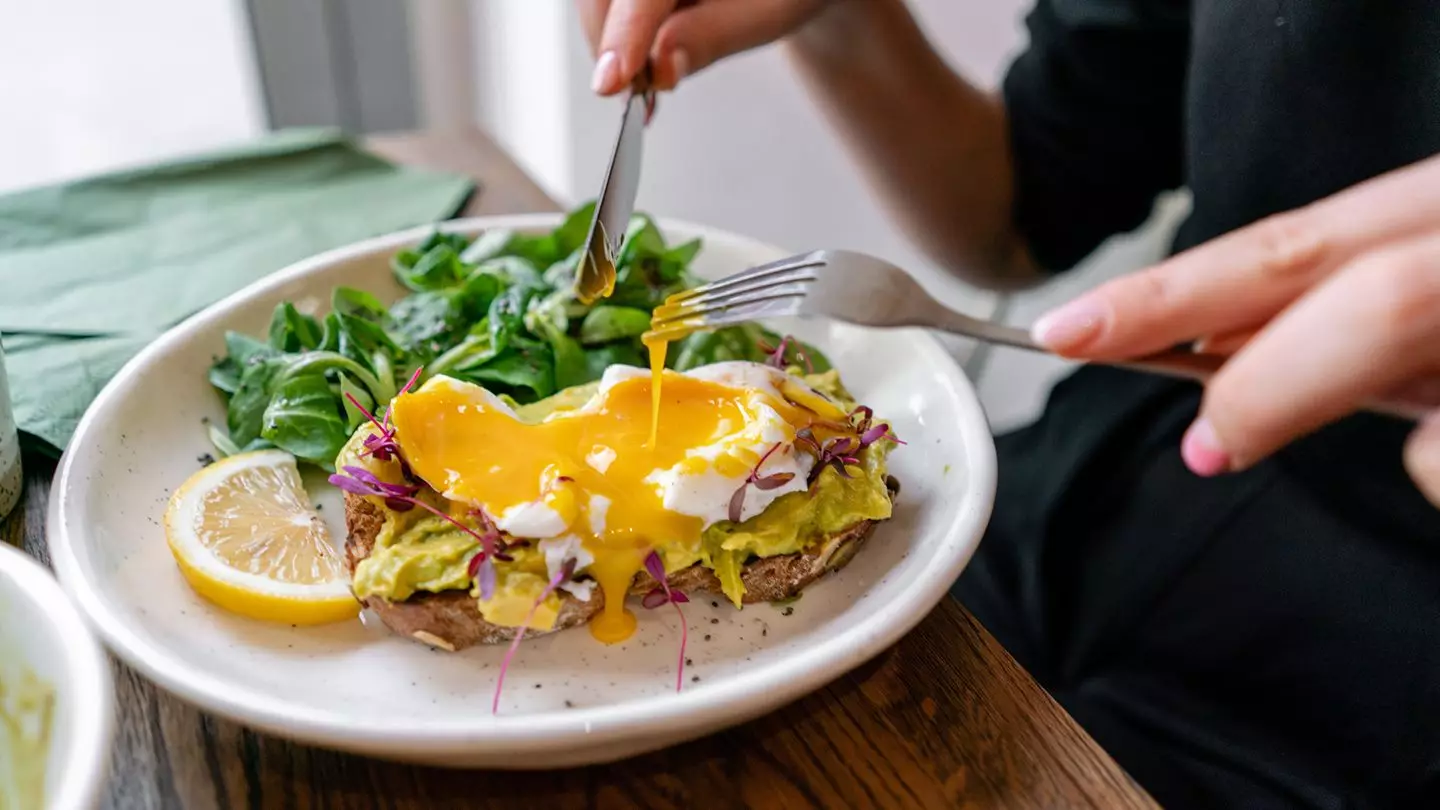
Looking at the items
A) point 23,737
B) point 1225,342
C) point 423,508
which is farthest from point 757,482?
point 23,737

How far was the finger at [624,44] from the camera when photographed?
4.58 feet

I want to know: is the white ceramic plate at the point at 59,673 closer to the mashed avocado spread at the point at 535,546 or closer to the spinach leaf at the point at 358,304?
the mashed avocado spread at the point at 535,546

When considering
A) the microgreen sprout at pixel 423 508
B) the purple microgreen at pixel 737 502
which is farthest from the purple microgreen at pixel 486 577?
the purple microgreen at pixel 737 502

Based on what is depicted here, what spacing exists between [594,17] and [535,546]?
88 centimetres

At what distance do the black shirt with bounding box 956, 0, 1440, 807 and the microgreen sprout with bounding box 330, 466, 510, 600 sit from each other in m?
0.85

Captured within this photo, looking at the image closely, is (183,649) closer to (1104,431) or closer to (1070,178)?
(1104,431)

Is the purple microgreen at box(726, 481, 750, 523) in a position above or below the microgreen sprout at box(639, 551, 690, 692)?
above

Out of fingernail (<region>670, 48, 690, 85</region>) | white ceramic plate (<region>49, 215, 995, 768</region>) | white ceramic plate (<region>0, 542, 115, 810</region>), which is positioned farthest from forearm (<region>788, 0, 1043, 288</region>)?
white ceramic plate (<region>0, 542, 115, 810</region>)

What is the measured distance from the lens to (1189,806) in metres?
1.24

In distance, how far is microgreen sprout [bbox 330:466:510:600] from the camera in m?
1.05

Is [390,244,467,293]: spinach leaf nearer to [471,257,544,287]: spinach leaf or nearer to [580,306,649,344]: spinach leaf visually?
[471,257,544,287]: spinach leaf

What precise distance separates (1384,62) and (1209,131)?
24 centimetres

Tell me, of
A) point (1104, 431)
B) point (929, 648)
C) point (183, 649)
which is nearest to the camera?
point (183, 649)

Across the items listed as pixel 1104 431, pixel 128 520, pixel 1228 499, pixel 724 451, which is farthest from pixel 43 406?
pixel 1228 499
